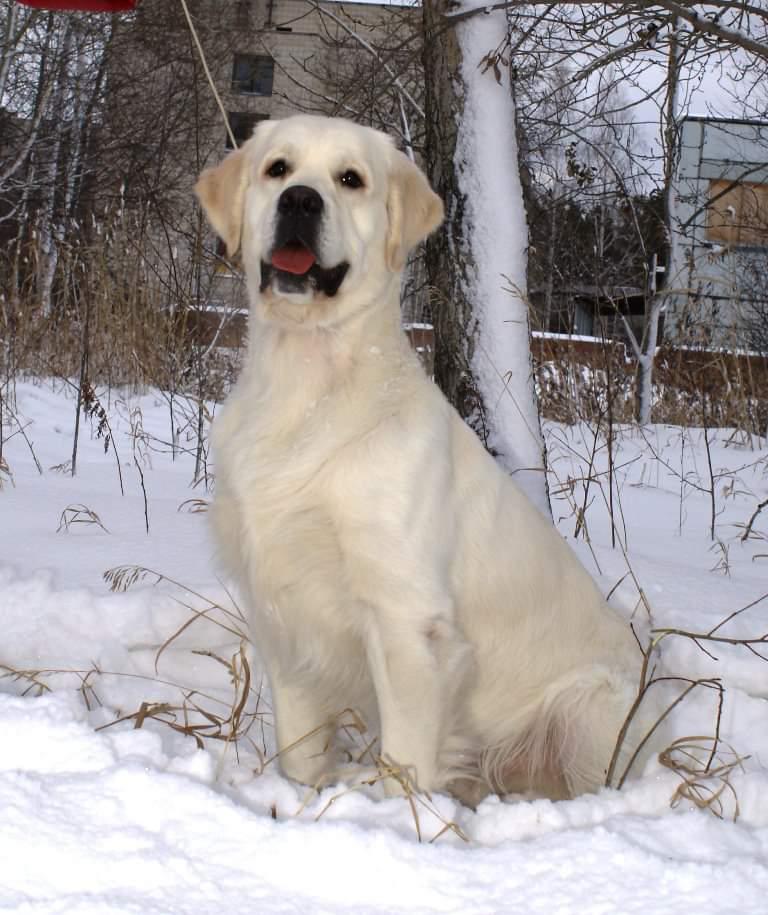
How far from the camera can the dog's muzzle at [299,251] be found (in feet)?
6.62

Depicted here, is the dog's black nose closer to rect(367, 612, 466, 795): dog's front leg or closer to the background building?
rect(367, 612, 466, 795): dog's front leg

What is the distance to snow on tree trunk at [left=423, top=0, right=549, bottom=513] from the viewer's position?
10.7 feet

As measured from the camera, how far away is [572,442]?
6.45 m

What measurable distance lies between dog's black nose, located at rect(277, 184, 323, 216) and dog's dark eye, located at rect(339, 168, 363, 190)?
0.14 m

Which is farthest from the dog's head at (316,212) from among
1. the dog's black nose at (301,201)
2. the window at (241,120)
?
the window at (241,120)

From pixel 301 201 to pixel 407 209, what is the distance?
299mm

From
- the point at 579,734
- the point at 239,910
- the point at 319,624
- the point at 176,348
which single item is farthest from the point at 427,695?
the point at 176,348

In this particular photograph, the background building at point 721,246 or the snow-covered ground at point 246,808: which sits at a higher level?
the background building at point 721,246

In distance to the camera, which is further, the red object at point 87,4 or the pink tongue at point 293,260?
the red object at point 87,4

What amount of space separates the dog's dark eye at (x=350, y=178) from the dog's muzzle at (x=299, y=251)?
143 millimetres

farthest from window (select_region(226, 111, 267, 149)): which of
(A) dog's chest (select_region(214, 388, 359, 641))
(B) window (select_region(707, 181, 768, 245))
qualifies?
(A) dog's chest (select_region(214, 388, 359, 641))

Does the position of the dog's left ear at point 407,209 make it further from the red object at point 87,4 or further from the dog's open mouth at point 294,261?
the red object at point 87,4

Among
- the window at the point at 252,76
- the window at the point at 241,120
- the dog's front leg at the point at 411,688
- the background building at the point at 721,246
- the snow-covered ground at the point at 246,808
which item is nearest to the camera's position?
the snow-covered ground at the point at 246,808

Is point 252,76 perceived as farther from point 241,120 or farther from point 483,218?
point 483,218
